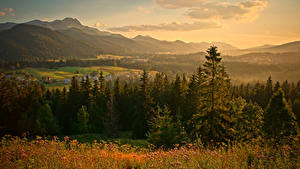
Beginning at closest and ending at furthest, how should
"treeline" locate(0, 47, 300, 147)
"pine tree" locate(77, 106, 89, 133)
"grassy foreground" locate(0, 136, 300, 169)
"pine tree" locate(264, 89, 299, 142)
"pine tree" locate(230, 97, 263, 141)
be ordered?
"grassy foreground" locate(0, 136, 300, 169) → "treeline" locate(0, 47, 300, 147) → "pine tree" locate(230, 97, 263, 141) → "pine tree" locate(264, 89, 299, 142) → "pine tree" locate(77, 106, 89, 133)

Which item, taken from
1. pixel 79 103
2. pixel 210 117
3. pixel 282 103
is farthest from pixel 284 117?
pixel 79 103

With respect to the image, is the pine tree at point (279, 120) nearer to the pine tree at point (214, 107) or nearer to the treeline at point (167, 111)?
the treeline at point (167, 111)

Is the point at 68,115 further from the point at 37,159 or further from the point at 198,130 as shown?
the point at 37,159

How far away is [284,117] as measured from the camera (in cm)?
2656

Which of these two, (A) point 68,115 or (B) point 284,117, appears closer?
(B) point 284,117

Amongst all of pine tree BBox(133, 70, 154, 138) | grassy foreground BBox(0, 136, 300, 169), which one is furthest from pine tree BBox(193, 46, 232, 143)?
pine tree BBox(133, 70, 154, 138)

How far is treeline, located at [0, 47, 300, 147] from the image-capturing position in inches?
850

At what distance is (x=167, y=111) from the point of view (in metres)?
25.1

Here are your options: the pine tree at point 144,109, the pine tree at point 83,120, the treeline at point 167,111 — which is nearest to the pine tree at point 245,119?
the treeline at point 167,111

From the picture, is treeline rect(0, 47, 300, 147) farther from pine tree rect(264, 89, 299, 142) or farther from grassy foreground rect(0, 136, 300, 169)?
grassy foreground rect(0, 136, 300, 169)

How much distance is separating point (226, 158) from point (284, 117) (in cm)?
2686

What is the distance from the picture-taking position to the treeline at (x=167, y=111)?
70.8ft

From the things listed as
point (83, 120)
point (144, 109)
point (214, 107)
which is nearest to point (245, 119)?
point (214, 107)

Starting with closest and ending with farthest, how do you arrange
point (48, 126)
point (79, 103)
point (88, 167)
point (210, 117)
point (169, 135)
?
point (88, 167), point (210, 117), point (169, 135), point (48, 126), point (79, 103)
